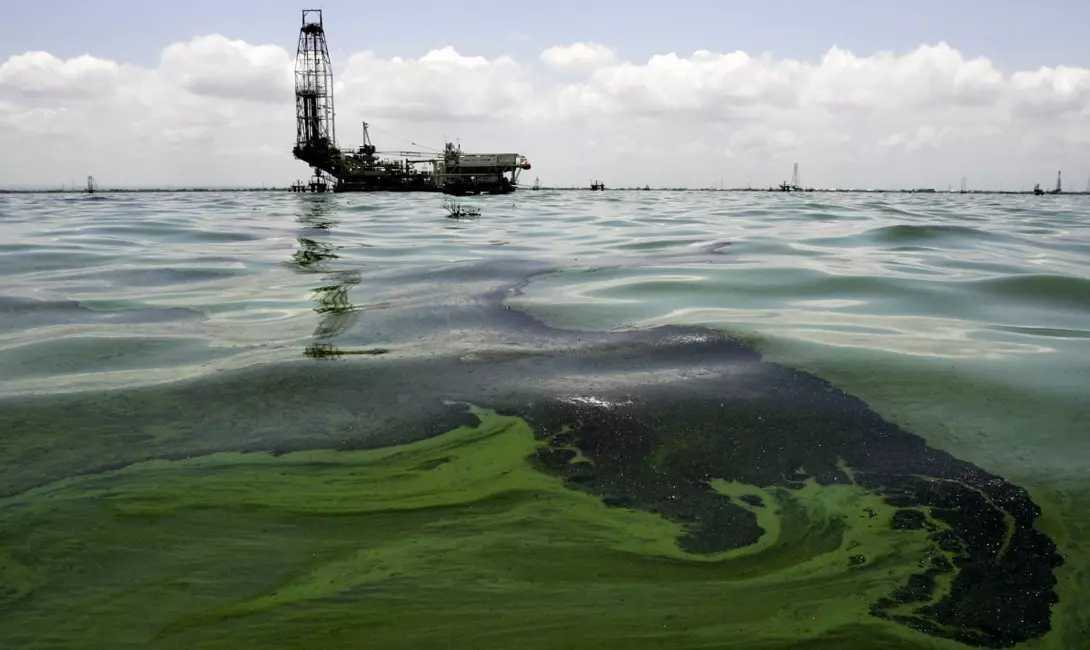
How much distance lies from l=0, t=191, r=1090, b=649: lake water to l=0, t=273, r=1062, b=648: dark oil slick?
0.05 feet

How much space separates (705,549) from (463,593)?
3.46 feet

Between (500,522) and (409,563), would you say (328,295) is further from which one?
(409,563)

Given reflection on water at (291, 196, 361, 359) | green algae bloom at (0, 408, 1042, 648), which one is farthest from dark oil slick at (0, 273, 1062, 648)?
reflection on water at (291, 196, 361, 359)

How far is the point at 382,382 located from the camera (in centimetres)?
478

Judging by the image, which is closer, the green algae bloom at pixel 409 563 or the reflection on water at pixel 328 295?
the green algae bloom at pixel 409 563

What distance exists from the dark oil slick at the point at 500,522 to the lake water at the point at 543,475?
0.6 inches

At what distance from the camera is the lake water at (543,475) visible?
2.33 meters

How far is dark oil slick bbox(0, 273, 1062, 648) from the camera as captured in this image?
7.50 ft

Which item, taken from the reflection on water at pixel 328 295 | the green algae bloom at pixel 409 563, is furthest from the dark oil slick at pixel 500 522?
the reflection on water at pixel 328 295

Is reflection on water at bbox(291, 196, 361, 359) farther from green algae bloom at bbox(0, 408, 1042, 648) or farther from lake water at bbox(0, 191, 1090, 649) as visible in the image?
green algae bloom at bbox(0, 408, 1042, 648)

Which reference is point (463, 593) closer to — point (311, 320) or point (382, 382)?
point (382, 382)

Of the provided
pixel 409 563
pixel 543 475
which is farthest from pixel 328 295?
pixel 409 563

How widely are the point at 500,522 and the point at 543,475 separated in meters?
0.53

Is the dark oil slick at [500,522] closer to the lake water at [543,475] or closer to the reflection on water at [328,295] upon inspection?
the lake water at [543,475]
